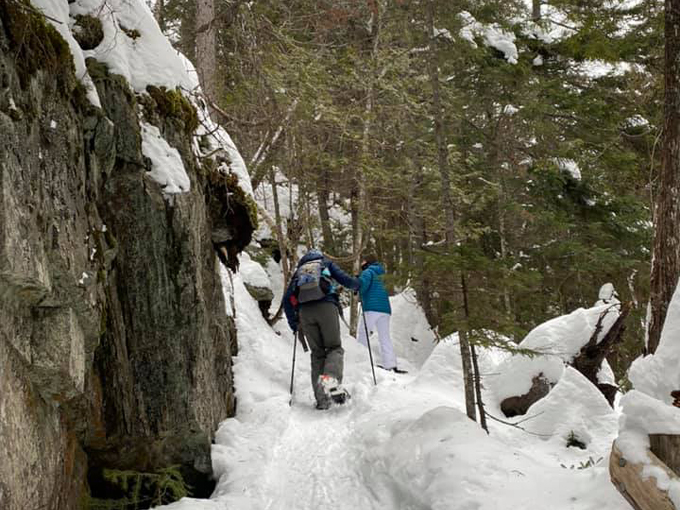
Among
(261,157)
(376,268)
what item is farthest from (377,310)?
(261,157)

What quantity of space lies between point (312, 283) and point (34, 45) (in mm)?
5088

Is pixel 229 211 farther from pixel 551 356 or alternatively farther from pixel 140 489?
pixel 551 356

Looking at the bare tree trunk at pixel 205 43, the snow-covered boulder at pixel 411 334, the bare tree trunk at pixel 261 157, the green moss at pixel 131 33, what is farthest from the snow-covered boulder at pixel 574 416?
the snow-covered boulder at pixel 411 334

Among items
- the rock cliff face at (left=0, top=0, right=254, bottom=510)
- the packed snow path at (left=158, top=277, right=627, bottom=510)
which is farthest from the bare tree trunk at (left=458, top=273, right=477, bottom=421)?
the rock cliff face at (left=0, top=0, right=254, bottom=510)

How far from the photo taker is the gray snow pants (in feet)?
27.1

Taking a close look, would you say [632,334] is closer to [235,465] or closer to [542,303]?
[542,303]

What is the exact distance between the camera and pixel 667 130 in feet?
20.6

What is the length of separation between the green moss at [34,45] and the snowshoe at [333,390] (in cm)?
514

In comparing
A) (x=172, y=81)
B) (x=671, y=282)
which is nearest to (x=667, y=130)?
(x=671, y=282)

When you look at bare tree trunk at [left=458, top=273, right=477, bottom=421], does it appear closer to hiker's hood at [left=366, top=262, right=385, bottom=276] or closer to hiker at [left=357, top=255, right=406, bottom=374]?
hiker's hood at [left=366, top=262, right=385, bottom=276]

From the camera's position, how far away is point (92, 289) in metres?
4.32

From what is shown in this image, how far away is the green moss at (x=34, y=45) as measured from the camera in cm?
368

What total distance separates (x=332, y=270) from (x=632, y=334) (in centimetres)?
925

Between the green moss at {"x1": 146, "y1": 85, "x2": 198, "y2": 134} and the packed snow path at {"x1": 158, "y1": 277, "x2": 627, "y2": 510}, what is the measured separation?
12.6 feet
